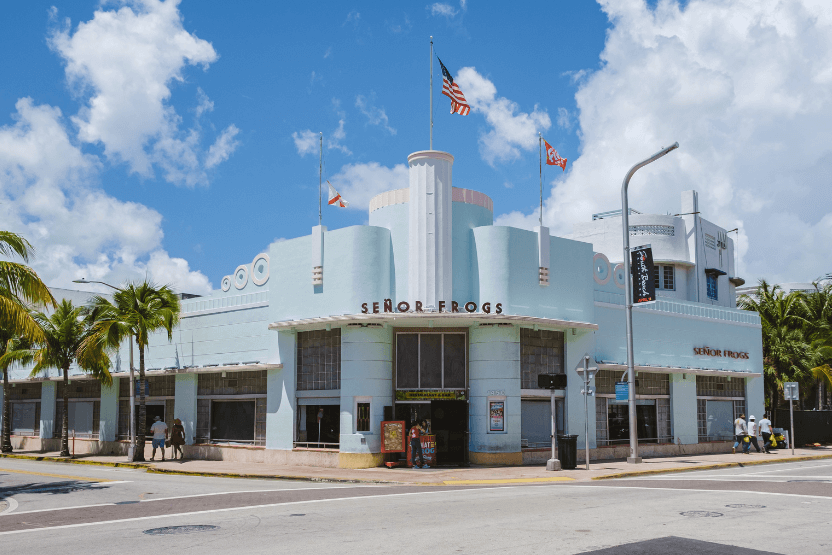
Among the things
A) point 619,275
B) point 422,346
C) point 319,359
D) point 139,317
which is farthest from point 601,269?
point 139,317

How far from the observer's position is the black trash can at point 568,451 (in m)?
23.0

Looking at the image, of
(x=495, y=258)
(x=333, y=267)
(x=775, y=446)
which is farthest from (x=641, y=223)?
(x=333, y=267)

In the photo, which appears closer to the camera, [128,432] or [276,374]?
[276,374]

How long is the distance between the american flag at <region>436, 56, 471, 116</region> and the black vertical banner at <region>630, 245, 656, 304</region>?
7985 mm

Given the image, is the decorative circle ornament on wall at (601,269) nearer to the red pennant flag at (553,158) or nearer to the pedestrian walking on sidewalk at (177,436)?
the red pennant flag at (553,158)

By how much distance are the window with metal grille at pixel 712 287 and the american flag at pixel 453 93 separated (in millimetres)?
19247

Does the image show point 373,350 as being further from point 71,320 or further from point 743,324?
point 743,324

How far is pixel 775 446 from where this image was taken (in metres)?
34.7

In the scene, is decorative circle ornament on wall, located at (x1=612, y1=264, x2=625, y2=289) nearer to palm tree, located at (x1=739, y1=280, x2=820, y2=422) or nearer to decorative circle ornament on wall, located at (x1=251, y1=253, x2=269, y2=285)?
decorative circle ornament on wall, located at (x1=251, y1=253, x2=269, y2=285)

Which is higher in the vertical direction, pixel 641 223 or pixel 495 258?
pixel 641 223

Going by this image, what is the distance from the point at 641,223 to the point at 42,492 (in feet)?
95.4

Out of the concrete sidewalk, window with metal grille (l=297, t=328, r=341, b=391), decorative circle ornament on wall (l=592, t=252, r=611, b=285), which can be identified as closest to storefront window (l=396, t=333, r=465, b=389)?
window with metal grille (l=297, t=328, r=341, b=391)

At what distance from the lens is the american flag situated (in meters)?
26.4

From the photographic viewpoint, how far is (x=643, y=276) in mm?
27031
